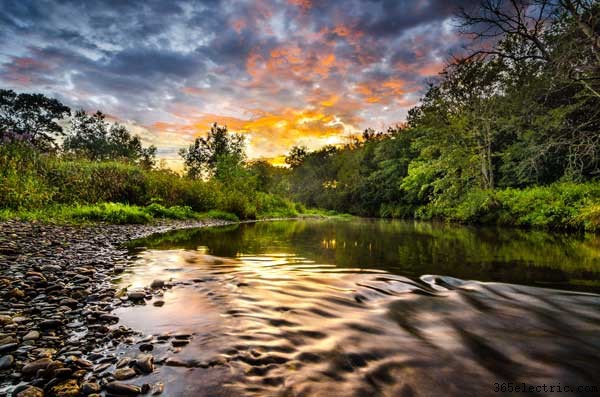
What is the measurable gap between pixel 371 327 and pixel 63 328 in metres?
2.34

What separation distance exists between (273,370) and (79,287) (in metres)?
2.64

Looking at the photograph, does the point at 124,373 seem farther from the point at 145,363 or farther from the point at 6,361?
the point at 6,361

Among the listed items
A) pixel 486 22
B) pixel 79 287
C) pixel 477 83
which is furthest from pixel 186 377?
pixel 477 83

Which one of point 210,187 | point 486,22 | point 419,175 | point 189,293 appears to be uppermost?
point 486,22

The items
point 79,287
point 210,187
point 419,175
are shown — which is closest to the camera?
point 79,287

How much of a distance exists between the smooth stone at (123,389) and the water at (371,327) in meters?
0.16

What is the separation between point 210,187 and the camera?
1942cm

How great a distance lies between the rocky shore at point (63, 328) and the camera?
166 cm

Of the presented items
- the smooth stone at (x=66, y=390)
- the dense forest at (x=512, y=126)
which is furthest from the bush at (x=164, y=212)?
the dense forest at (x=512, y=126)

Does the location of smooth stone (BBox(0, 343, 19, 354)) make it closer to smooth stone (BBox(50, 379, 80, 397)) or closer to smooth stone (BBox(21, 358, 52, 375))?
smooth stone (BBox(21, 358, 52, 375))

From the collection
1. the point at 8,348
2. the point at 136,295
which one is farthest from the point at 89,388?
the point at 136,295

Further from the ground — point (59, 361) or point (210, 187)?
point (210, 187)

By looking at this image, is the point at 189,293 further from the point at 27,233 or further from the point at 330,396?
the point at 27,233

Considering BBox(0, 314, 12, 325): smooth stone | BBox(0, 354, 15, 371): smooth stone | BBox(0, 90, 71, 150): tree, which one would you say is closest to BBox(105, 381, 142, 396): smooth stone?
BBox(0, 354, 15, 371): smooth stone
